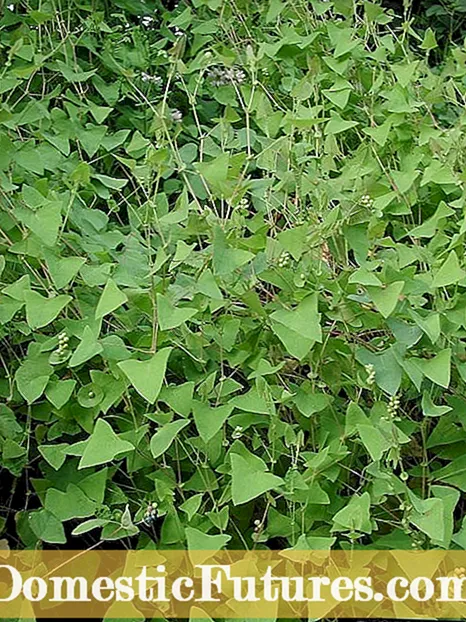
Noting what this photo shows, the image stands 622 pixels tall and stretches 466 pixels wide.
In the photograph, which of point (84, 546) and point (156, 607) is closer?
point (156, 607)

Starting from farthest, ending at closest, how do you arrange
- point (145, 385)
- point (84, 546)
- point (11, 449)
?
1. point (84, 546)
2. point (11, 449)
3. point (145, 385)

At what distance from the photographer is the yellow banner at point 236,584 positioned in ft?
3.36

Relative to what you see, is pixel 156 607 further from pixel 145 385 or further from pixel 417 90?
pixel 417 90

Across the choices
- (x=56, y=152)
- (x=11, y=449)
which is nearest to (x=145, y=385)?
(x=11, y=449)

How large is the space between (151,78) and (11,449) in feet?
3.38

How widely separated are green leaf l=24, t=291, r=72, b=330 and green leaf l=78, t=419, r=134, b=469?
0.49 feet

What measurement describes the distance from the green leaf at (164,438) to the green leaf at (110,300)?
15cm

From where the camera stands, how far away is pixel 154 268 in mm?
1142

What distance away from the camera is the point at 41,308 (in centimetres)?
111

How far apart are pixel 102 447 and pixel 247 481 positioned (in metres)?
0.16

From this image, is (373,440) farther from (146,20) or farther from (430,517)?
(146,20)

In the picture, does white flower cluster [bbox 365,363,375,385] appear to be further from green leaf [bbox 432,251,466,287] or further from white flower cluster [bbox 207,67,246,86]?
white flower cluster [bbox 207,67,246,86]

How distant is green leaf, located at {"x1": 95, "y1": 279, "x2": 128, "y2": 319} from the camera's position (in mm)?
1062

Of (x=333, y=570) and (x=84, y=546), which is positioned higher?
(x=333, y=570)
